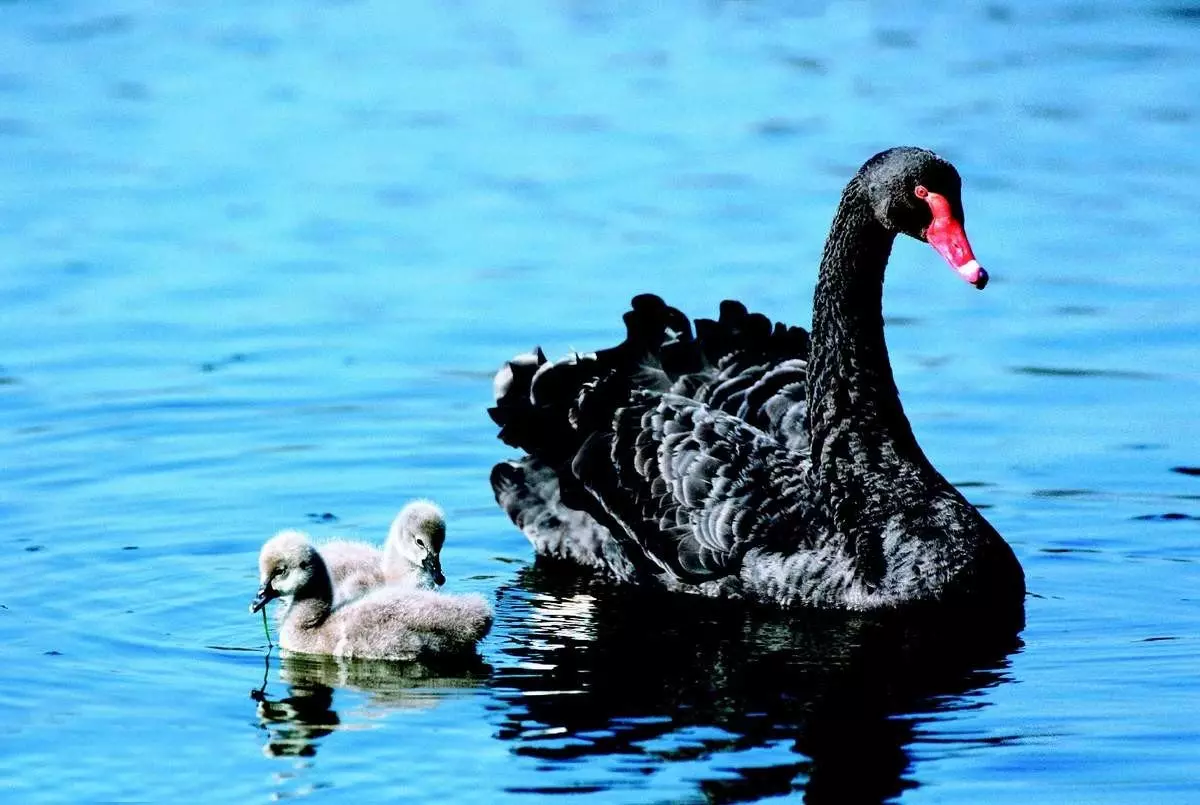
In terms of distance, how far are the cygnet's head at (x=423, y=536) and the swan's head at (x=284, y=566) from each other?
0.30 m

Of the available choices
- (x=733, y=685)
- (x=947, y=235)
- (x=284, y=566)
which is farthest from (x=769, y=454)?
(x=284, y=566)

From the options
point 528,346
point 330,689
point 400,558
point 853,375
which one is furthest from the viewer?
point 528,346

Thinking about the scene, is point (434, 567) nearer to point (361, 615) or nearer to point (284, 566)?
point (361, 615)

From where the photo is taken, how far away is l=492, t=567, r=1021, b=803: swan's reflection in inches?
219

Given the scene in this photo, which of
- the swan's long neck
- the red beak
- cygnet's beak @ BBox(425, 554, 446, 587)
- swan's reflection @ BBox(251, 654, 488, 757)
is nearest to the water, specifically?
swan's reflection @ BBox(251, 654, 488, 757)

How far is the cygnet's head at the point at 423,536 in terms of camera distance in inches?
255

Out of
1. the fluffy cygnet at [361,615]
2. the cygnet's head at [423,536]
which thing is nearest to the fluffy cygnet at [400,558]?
the cygnet's head at [423,536]

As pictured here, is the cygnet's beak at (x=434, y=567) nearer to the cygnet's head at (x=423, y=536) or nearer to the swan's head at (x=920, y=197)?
the cygnet's head at (x=423, y=536)

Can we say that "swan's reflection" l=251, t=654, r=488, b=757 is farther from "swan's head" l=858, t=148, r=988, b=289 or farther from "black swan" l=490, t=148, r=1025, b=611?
"swan's head" l=858, t=148, r=988, b=289

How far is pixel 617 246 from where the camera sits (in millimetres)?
11289

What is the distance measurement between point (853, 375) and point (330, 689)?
2.06m

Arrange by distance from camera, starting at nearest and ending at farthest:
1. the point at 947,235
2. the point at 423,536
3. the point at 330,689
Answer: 1. the point at 330,689
2. the point at 423,536
3. the point at 947,235

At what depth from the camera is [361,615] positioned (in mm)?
6324

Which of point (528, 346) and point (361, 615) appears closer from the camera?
point (361, 615)
